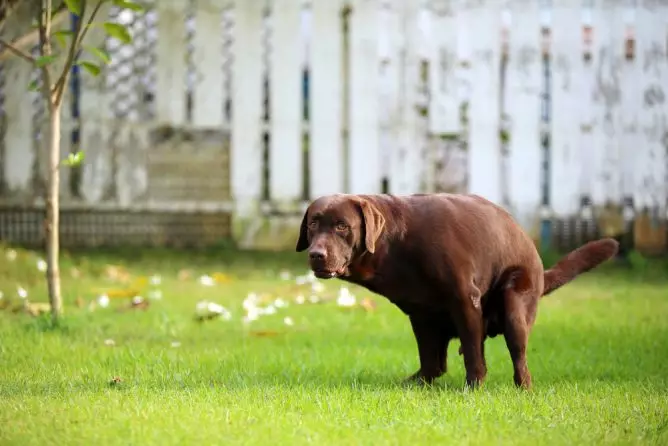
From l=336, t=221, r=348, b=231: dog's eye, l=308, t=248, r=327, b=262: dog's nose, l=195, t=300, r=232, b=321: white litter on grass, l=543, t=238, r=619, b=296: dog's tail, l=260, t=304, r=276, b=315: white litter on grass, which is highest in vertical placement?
l=336, t=221, r=348, b=231: dog's eye

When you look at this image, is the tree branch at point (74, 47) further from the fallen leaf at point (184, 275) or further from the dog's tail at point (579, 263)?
the fallen leaf at point (184, 275)

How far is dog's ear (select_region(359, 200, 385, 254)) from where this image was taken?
4.19m

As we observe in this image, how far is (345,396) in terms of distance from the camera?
4.05 meters

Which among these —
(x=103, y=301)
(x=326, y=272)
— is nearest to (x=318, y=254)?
(x=326, y=272)

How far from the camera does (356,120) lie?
34.8 feet

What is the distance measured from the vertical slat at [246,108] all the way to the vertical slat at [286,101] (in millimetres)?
159

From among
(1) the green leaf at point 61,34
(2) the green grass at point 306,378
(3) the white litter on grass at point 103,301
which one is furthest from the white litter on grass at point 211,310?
(1) the green leaf at point 61,34

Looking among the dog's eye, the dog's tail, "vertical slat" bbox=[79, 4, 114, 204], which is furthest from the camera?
"vertical slat" bbox=[79, 4, 114, 204]

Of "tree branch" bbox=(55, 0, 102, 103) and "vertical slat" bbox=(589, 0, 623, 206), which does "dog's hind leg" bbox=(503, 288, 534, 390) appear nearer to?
"tree branch" bbox=(55, 0, 102, 103)

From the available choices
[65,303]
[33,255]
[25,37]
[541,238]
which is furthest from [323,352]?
[541,238]

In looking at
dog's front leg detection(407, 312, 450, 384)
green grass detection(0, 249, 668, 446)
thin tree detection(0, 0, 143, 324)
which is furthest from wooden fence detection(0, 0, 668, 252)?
dog's front leg detection(407, 312, 450, 384)

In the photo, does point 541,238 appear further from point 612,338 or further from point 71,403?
point 71,403

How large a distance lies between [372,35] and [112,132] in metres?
2.87

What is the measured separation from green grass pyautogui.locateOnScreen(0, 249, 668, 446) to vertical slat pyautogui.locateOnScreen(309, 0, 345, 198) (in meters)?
2.51
